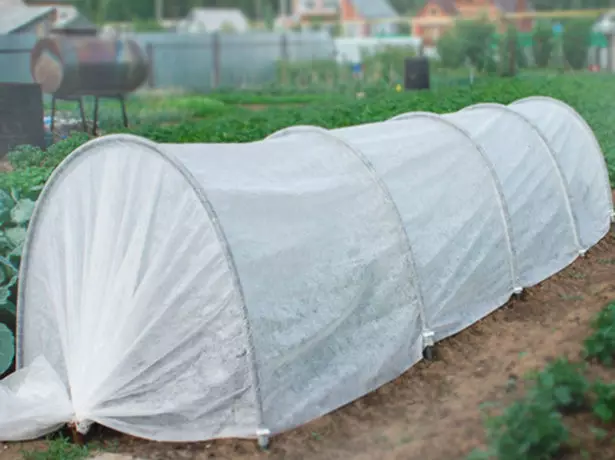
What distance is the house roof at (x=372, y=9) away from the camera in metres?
61.1

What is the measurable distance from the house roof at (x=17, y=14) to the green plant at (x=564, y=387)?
9064 millimetres

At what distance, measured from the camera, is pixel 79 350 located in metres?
5.85

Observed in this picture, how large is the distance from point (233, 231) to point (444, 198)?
2.44 metres

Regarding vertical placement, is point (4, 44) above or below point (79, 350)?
above

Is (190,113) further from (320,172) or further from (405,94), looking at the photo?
(320,172)

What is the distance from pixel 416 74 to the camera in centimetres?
2062

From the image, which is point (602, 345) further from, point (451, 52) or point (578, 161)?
point (451, 52)

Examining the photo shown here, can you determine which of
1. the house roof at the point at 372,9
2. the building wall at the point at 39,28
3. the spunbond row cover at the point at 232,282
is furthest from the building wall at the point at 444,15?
the spunbond row cover at the point at 232,282

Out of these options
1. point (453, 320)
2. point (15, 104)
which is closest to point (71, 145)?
point (15, 104)

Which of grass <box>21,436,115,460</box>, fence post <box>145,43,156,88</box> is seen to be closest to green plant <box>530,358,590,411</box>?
grass <box>21,436,115,460</box>

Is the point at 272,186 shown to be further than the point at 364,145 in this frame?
No

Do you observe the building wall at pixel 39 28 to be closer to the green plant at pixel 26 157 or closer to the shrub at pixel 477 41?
the green plant at pixel 26 157

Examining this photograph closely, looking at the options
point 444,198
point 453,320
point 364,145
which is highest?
point 364,145

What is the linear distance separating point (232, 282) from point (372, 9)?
191ft
